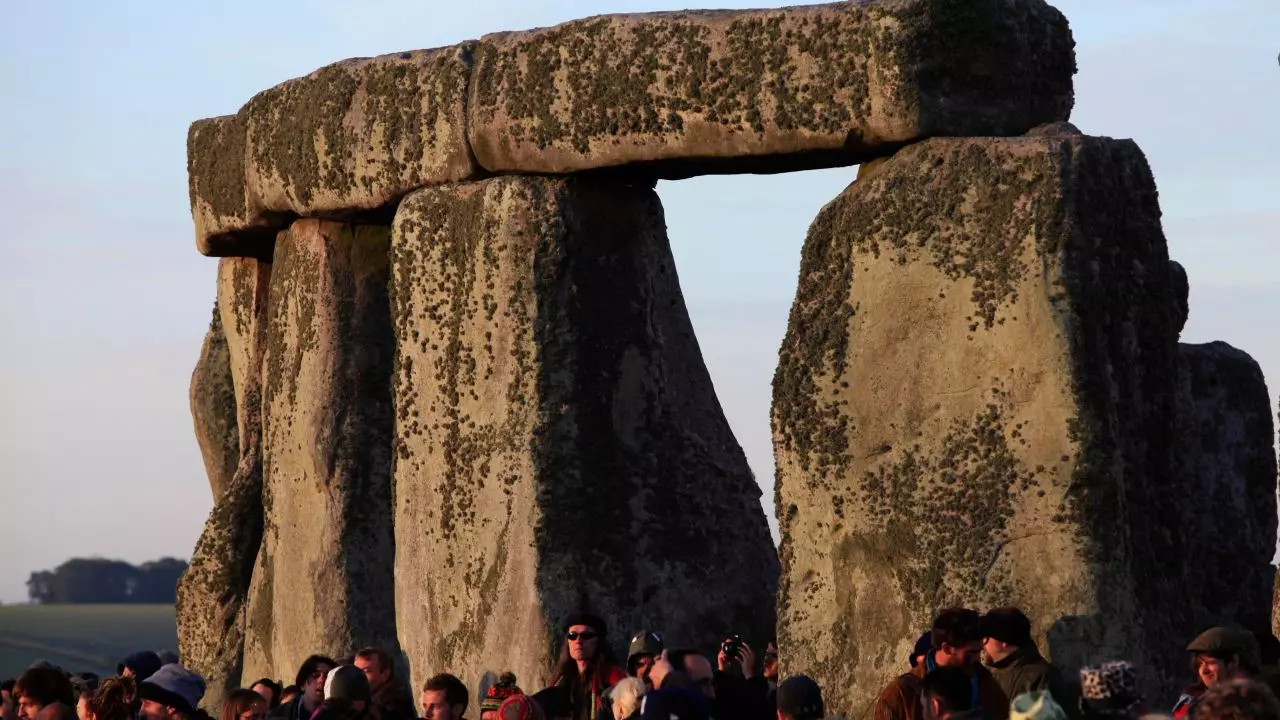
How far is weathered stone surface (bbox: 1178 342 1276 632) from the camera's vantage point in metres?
13.4

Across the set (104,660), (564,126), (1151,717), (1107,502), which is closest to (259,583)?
(564,126)

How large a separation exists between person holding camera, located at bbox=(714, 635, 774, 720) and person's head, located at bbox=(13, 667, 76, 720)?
2.70m

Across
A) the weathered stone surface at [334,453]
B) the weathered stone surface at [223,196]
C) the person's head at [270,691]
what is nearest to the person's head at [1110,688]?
the person's head at [270,691]

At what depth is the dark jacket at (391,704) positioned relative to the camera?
854cm

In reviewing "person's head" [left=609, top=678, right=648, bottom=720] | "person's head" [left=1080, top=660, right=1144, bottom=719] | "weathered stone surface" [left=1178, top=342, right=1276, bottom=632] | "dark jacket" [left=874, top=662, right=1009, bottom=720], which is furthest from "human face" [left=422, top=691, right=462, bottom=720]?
"weathered stone surface" [left=1178, top=342, right=1276, bottom=632]

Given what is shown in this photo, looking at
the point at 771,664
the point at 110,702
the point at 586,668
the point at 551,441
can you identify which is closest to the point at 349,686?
the point at 110,702

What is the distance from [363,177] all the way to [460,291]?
1114 mm

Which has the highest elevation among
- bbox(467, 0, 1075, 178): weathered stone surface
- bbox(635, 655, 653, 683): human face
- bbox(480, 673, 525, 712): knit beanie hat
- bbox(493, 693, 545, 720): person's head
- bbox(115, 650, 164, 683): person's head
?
bbox(467, 0, 1075, 178): weathered stone surface

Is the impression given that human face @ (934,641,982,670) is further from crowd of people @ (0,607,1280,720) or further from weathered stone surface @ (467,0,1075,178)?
weathered stone surface @ (467,0,1075,178)

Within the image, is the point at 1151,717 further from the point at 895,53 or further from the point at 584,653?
the point at 895,53

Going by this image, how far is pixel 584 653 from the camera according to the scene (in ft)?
35.8

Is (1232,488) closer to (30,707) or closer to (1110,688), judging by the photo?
(1110,688)

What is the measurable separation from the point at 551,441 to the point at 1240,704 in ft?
22.3

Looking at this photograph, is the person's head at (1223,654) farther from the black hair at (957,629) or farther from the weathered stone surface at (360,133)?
the weathered stone surface at (360,133)
